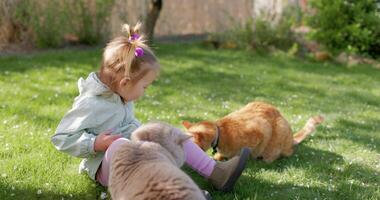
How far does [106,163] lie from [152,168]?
86 cm

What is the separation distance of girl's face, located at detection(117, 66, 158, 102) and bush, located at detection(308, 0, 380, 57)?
7.66 metres

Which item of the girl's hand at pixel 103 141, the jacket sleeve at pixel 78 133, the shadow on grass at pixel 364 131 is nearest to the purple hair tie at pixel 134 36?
the jacket sleeve at pixel 78 133

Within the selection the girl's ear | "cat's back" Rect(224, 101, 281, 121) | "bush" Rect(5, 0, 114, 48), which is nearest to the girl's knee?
the girl's ear

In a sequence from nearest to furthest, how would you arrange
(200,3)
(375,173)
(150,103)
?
(375,173) < (150,103) < (200,3)

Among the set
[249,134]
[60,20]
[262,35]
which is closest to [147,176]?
[249,134]

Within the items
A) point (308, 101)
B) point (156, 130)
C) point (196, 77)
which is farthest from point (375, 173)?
point (196, 77)

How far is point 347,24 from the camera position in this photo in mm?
10453

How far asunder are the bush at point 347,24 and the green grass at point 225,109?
0.70 meters

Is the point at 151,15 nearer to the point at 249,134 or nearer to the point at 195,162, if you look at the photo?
the point at 249,134

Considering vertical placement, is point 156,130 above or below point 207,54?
above

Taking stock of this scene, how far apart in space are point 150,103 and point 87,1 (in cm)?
516

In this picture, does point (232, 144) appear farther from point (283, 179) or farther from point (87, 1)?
point (87, 1)

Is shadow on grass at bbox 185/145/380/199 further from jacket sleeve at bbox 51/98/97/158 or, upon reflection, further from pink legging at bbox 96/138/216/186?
jacket sleeve at bbox 51/98/97/158

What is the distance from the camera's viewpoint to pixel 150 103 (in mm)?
6168
